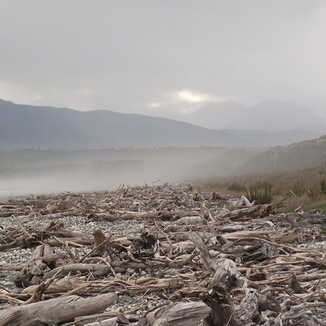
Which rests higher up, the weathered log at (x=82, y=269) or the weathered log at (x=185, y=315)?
the weathered log at (x=185, y=315)

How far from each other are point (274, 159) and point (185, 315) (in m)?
81.7

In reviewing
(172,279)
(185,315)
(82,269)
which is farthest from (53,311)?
(82,269)

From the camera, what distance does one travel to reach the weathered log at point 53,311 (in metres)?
3.67

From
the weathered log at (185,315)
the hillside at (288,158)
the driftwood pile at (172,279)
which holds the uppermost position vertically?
the hillside at (288,158)

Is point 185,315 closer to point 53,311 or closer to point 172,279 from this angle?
point 53,311

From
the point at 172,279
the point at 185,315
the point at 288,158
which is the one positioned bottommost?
the point at 172,279

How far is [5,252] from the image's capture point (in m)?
8.34

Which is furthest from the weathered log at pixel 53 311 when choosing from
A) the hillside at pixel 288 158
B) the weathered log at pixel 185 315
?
the hillside at pixel 288 158

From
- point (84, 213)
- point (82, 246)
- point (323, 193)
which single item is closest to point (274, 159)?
point (323, 193)

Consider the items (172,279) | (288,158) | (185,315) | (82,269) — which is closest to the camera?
(185,315)

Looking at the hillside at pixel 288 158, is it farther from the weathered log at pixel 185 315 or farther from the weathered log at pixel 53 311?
the weathered log at pixel 185 315

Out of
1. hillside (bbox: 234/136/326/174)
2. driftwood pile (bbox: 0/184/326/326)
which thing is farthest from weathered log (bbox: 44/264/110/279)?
hillside (bbox: 234/136/326/174)

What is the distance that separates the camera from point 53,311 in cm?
387

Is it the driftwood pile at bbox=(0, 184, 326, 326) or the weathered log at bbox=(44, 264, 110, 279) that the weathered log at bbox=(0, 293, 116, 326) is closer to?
the driftwood pile at bbox=(0, 184, 326, 326)
